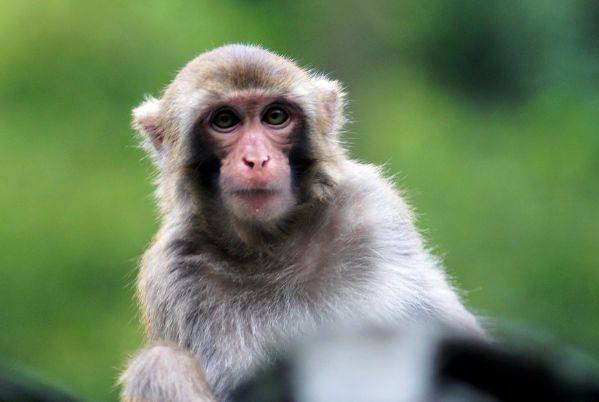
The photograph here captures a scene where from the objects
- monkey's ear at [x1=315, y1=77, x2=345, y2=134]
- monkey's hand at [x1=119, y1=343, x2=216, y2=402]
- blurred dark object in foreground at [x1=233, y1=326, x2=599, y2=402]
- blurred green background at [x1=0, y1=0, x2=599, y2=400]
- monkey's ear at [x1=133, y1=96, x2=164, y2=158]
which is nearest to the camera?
blurred dark object in foreground at [x1=233, y1=326, x2=599, y2=402]

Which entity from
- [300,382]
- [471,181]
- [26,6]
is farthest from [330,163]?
[26,6]

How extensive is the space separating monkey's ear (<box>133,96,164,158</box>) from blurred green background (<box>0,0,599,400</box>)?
12.0 feet

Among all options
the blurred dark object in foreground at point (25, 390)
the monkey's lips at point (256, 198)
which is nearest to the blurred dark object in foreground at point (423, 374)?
the blurred dark object in foreground at point (25, 390)

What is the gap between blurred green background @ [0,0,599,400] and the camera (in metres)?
9.38

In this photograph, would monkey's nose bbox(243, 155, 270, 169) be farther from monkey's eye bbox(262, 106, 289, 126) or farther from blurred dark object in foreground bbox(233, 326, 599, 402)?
blurred dark object in foreground bbox(233, 326, 599, 402)

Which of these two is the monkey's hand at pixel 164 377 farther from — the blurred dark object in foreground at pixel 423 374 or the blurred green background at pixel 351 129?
the blurred green background at pixel 351 129

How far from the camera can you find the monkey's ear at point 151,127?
4969 millimetres

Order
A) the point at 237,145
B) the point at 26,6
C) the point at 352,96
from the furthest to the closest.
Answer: the point at 26,6 → the point at 352,96 → the point at 237,145

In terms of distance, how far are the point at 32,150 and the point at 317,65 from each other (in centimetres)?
266

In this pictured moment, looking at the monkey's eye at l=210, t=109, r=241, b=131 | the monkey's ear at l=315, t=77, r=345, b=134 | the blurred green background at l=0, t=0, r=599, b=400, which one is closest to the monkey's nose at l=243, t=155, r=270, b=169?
the monkey's eye at l=210, t=109, r=241, b=131

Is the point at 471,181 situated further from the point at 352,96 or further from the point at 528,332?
the point at 528,332

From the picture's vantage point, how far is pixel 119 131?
446 inches

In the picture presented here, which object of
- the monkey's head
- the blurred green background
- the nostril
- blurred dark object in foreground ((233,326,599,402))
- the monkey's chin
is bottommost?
blurred dark object in foreground ((233,326,599,402))

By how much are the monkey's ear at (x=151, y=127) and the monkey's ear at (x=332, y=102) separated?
65 cm
